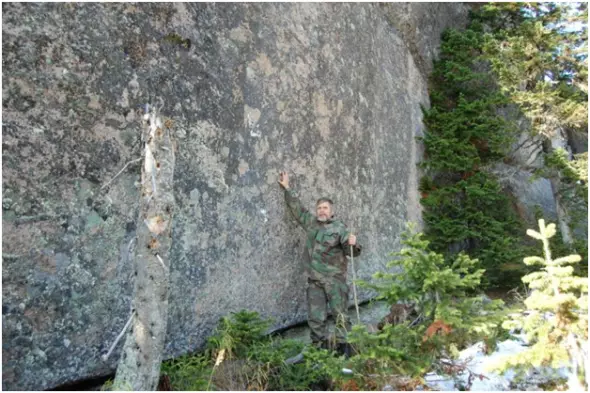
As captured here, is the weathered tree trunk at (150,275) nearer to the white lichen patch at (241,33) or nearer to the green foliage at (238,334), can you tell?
the green foliage at (238,334)

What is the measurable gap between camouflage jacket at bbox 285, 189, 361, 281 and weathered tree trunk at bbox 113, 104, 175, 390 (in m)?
2.34

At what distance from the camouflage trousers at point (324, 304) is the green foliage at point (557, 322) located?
2253 millimetres

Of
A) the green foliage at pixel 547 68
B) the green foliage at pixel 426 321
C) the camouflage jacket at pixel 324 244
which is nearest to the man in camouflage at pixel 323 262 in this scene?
the camouflage jacket at pixel 324 244

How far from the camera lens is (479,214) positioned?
28.0 ft

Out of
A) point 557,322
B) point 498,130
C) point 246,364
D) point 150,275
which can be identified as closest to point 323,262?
point 246,364

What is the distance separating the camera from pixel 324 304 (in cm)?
536

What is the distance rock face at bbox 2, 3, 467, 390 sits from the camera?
11.6 ft

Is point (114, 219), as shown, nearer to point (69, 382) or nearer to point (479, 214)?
point (69, 382)

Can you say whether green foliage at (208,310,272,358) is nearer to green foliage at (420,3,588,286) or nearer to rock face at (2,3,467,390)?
rock face at (2,3,467,390)

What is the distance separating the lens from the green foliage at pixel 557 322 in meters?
2.97

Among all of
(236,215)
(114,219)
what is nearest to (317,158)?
(236,215)

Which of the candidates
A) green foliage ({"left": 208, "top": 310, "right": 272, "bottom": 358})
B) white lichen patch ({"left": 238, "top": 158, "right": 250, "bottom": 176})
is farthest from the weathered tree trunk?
white lichen patch ({"left": 238, "top": 158, "right": 250, "bottom": 176})

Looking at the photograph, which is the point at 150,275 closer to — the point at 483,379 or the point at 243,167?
the point at 243,167

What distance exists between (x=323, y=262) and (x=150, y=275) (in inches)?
98.3
